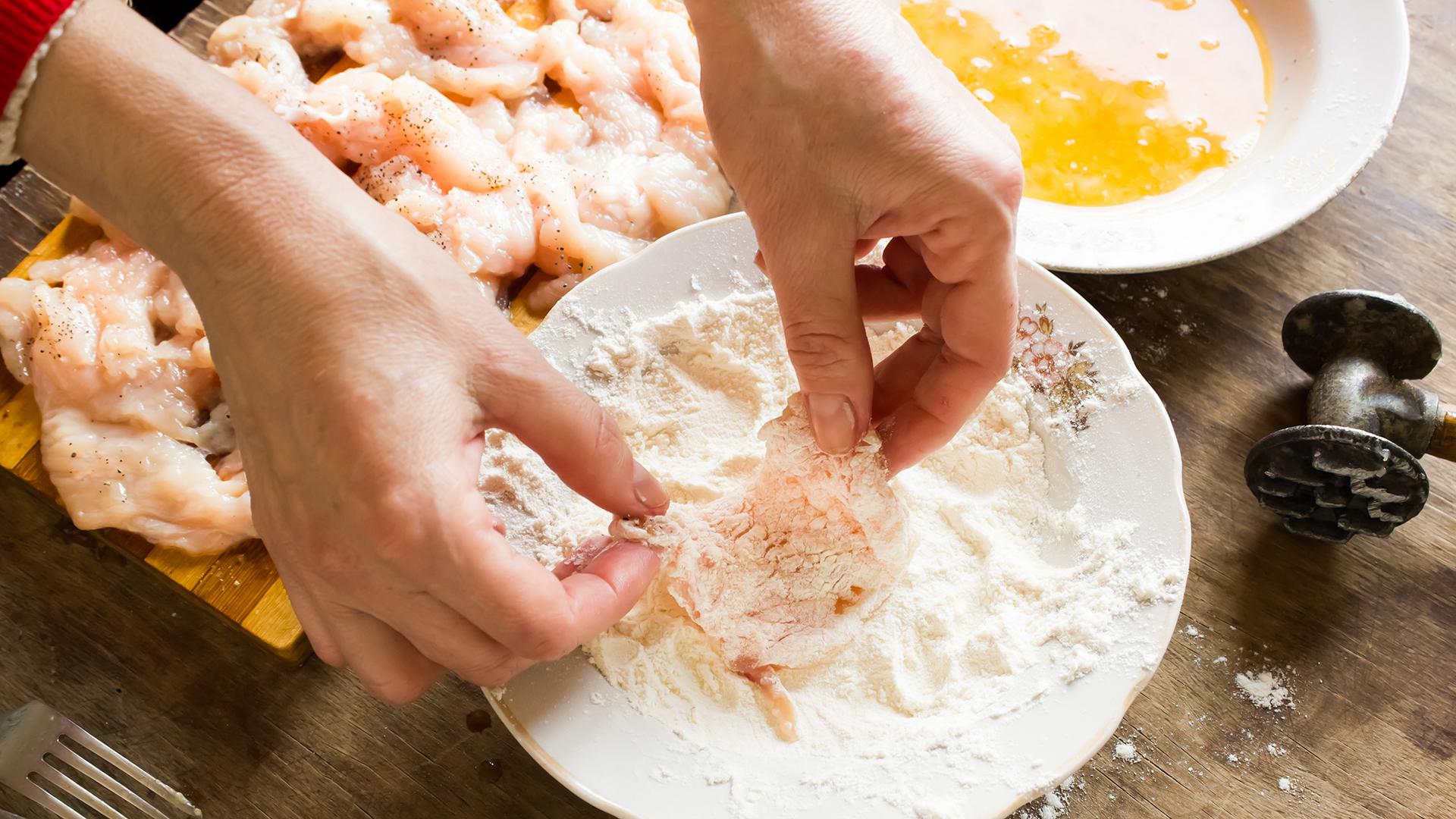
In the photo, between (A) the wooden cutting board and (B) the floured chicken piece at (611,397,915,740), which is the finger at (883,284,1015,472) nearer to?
(B) the floured chicken piece at (611,397,915,740)

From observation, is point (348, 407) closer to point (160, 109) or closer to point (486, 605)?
point (486, 605)

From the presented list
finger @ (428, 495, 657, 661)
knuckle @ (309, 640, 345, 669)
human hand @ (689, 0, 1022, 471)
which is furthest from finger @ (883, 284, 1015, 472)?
knuckle @ (309, 640, 345, 669)

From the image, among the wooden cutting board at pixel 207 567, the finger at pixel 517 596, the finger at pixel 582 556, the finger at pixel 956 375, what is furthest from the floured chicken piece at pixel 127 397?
the finger at pixel 956 375

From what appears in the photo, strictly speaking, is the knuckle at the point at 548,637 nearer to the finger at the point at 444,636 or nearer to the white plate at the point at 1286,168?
the finger at the point at 444,636

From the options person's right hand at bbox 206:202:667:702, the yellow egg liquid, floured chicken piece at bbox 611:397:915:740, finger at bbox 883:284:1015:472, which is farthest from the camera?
the yellow egg liquid

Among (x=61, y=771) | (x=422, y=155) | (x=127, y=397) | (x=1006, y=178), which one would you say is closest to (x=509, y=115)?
(x=422, y=155)

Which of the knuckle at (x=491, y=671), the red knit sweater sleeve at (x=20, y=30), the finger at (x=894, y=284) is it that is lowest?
the knuckle at (x=491, y=671)

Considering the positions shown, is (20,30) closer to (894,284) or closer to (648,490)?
(648,490)
